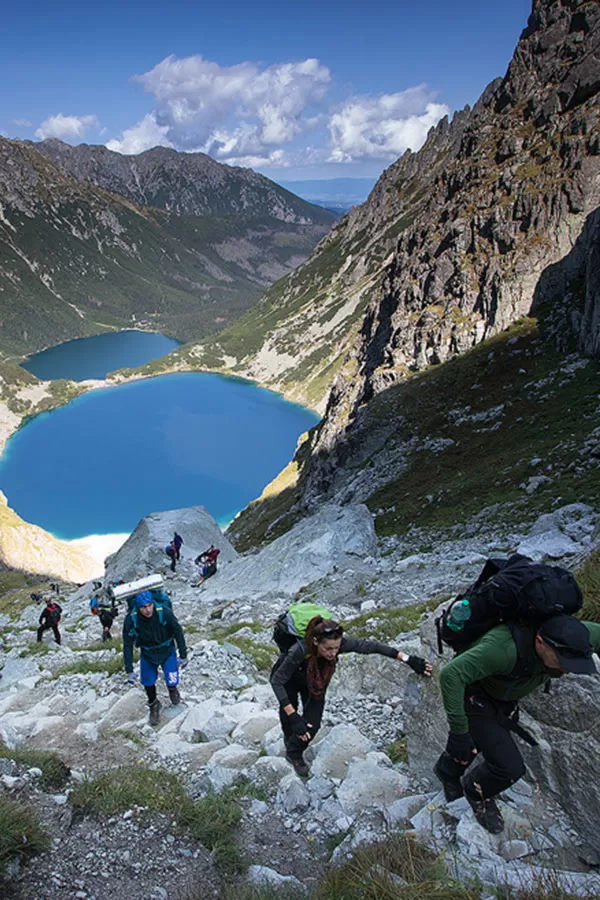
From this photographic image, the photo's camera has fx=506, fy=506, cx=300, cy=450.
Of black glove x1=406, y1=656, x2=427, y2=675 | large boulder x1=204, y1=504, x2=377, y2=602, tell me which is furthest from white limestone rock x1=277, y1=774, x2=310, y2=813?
large boulder x1=204, y1=504, x2=377, y2=602

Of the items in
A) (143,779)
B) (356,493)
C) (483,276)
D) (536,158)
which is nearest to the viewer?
(143,779)

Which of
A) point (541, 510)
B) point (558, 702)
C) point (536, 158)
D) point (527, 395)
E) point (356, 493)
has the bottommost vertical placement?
point (558, 702)

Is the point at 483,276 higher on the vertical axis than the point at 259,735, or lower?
higher

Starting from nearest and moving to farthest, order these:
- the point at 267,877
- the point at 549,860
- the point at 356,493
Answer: the point at 549,860, the point at 267,877, the point at 356,493

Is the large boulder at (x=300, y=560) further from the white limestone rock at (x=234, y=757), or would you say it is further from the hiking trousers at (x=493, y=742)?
the hiking trousers at (x=493, y=742)

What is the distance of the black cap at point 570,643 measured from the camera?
13.5ft

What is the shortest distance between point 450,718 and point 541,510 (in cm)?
1898

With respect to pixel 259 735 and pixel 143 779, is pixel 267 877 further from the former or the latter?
pixel 259 735

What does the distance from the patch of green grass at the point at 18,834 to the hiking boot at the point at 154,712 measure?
380 cm

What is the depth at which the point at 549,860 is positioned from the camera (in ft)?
15.2

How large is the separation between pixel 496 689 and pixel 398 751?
3.00m

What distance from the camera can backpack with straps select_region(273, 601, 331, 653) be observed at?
244 inches

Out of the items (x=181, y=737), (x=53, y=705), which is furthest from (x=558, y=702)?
(x=53, y=705)

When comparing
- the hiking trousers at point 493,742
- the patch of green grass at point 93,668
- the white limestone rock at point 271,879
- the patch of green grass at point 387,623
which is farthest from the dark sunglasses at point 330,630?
the patch of green grass at point 93,668
